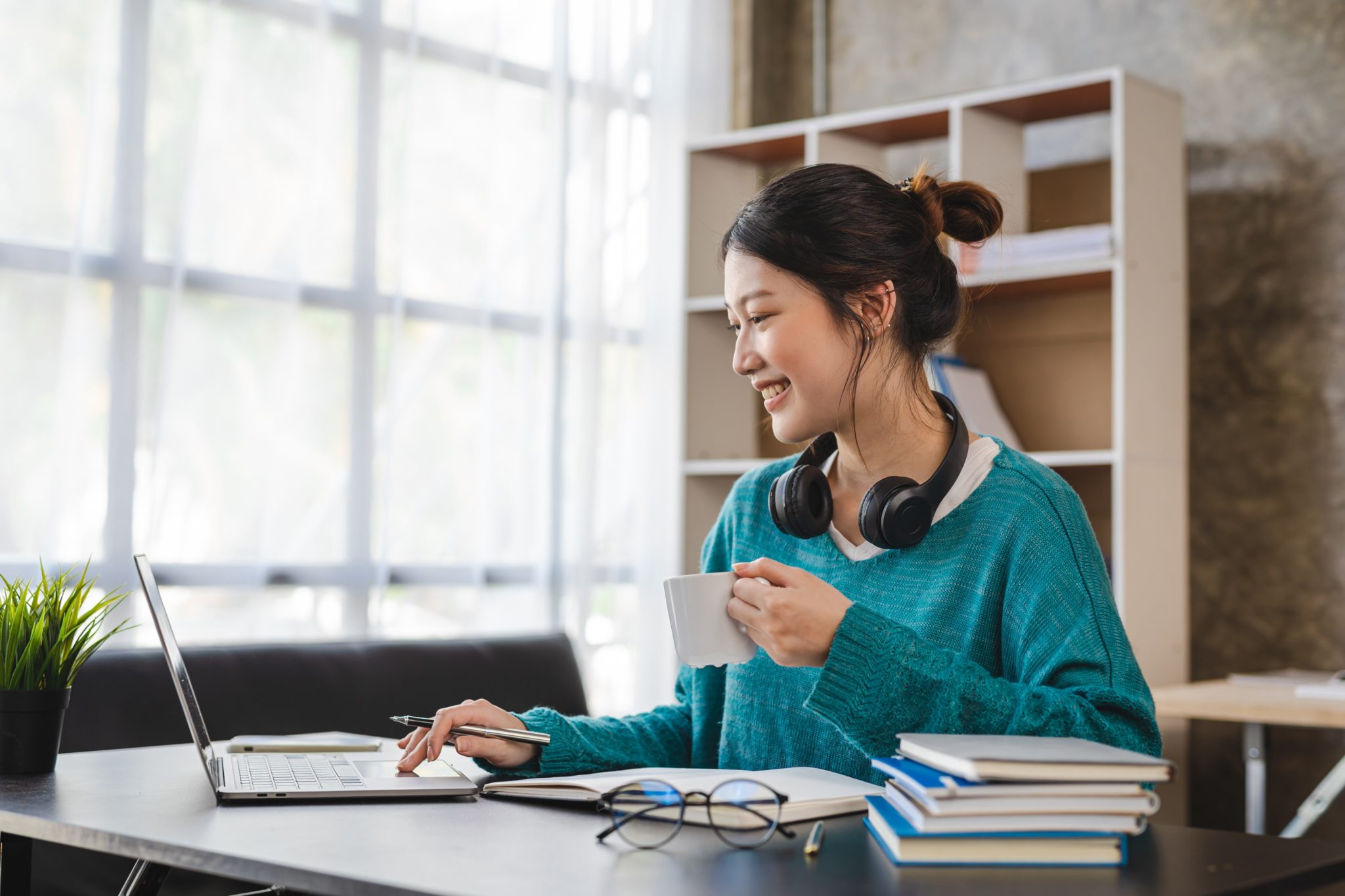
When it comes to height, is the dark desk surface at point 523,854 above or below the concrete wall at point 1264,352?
below

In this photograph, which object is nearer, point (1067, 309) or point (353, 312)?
point (353, 312)

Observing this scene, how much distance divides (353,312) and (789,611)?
83.8 inches

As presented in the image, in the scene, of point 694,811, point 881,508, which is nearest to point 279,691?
point 881,508

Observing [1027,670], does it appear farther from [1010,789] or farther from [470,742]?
[470,742]

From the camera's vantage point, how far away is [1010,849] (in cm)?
90

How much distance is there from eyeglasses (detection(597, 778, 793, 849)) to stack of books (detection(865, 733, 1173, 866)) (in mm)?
112

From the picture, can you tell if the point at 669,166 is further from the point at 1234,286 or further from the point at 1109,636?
the point at 1109,636

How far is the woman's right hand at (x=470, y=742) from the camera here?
127cm

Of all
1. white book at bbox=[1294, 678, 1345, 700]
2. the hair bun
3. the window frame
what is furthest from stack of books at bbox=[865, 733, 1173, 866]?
the window frame

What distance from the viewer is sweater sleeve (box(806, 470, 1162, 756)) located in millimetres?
1129

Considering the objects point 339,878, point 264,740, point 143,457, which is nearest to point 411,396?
point 143,457

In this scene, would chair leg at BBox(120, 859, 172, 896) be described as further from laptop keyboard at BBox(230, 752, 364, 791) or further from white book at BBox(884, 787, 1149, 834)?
white book at BBox(884, 787, 1149, 834)

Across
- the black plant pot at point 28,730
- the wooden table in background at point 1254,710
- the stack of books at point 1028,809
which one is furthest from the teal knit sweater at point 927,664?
the wooden table in background at point 1254,710

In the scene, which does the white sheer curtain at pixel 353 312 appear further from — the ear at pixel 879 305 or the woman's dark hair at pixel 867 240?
the ear at pixel 879 305
